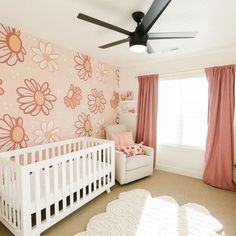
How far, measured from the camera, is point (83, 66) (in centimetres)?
332

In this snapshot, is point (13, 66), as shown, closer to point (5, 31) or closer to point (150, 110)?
point (5, 31)

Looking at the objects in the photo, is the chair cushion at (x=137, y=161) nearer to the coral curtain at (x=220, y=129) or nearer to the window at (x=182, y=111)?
the window at (x=182, y=111)

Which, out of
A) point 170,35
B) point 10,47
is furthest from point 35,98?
point 170,35

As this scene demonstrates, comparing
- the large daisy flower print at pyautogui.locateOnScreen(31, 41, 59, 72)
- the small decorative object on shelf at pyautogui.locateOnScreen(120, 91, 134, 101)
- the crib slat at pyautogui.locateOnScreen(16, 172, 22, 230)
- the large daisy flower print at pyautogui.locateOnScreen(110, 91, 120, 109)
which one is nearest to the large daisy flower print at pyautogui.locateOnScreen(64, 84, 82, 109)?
the large daisy flower print at pyautogui.locateOnScreen(31, 41, 59, 72)

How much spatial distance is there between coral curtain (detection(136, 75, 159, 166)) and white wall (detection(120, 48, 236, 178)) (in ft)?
0.61

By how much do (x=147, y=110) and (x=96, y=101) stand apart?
3.44 ft

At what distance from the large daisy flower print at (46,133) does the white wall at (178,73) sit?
5.94 feet

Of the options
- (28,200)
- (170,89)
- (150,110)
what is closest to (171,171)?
(150,110)

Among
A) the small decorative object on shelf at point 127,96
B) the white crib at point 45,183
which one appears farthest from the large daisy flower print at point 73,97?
the small decorative object on shelf at point 127,96

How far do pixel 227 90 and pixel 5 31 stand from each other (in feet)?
10.6

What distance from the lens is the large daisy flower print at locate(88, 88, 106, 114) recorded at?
3527 mm

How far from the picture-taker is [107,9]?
1812 mm

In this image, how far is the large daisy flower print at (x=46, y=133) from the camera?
8.56 feet

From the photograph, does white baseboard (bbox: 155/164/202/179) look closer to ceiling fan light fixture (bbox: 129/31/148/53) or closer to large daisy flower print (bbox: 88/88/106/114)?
large daisy flower print (bbox: 88/88/106/114)
